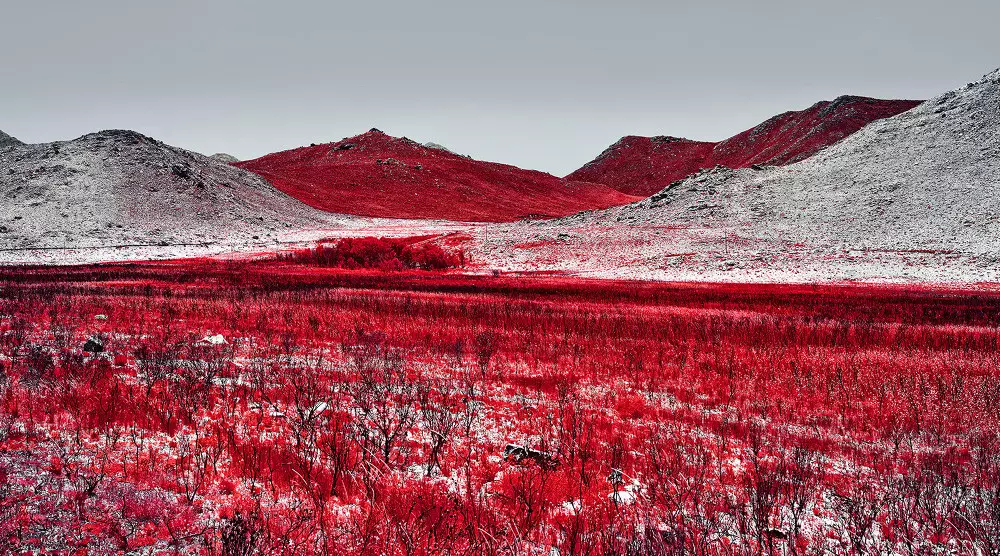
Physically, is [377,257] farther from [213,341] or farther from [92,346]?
[92,346]

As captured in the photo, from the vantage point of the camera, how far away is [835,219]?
4338cm

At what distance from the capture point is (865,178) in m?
48.7

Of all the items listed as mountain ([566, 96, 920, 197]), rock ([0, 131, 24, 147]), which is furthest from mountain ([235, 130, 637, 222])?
rock ([0, 131, 24, 147])

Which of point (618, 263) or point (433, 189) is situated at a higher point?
point (433, 189)

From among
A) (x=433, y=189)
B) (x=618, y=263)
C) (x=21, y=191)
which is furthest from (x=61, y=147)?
(x=618, y=263)

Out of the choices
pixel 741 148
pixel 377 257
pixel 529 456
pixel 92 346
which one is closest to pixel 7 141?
pixel 377 257

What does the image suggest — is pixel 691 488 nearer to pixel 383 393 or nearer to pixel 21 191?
pixel 383 393

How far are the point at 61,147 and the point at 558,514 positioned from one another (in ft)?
301

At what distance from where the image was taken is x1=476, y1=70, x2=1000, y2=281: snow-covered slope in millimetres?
34625

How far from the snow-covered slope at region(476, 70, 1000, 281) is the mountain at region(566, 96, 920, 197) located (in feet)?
82.6

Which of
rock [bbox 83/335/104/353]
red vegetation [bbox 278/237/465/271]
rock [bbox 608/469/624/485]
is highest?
red vegetation [bbox 278/237/465/271]

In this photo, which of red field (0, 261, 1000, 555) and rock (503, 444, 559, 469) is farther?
rock (503, 444, 559, 469)

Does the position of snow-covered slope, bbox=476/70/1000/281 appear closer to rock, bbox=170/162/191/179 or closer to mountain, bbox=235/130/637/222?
mountain, bbox=235/130/637/222

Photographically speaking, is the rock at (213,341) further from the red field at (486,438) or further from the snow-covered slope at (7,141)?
the snow-covered slope at (7,141)
